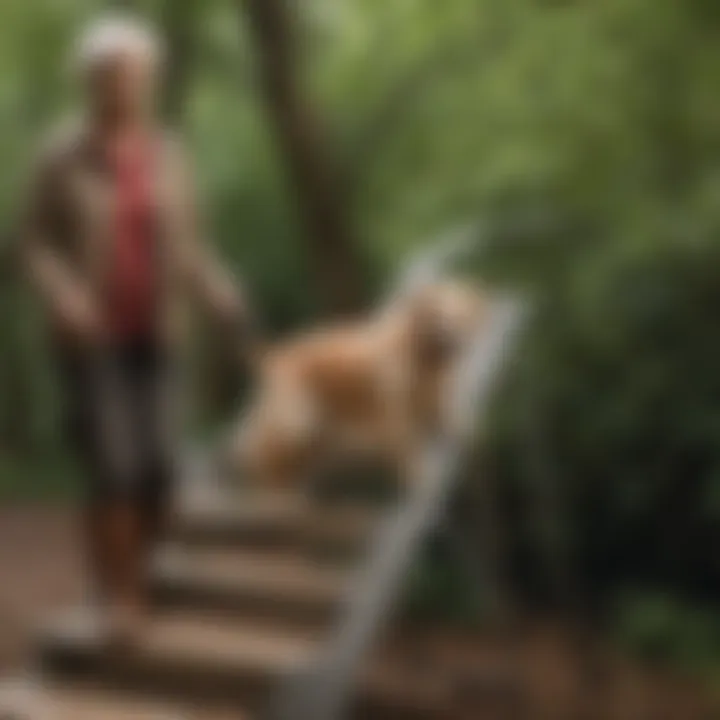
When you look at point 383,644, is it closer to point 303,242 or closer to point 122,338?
point 303,242

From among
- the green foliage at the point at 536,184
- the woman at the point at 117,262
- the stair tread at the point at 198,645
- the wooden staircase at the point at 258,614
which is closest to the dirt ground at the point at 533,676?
the green foliage at the point at 536,184

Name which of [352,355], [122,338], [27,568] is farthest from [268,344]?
[27,568]

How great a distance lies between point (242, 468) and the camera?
1.50 m

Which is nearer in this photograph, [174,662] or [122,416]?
[122,416]

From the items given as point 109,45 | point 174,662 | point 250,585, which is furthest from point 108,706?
point 109,45

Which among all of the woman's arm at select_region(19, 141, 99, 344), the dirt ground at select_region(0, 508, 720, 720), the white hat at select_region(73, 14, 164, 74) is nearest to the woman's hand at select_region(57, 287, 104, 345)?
the woman's arm at select_region(19, 141, 99, 344)

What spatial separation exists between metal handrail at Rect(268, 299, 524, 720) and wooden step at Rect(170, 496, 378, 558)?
0.09ft

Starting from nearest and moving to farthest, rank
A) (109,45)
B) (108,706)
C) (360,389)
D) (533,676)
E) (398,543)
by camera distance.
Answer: (109,45)
(108,706)
(398,543)
(360,389)
(533,676)

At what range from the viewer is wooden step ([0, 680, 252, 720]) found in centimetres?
136

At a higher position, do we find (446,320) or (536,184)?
(536,184)

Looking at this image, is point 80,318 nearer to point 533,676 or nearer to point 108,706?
point 108,706

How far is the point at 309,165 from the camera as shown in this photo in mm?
1632

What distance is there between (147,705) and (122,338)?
31 cm

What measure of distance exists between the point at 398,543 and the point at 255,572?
0.12m
